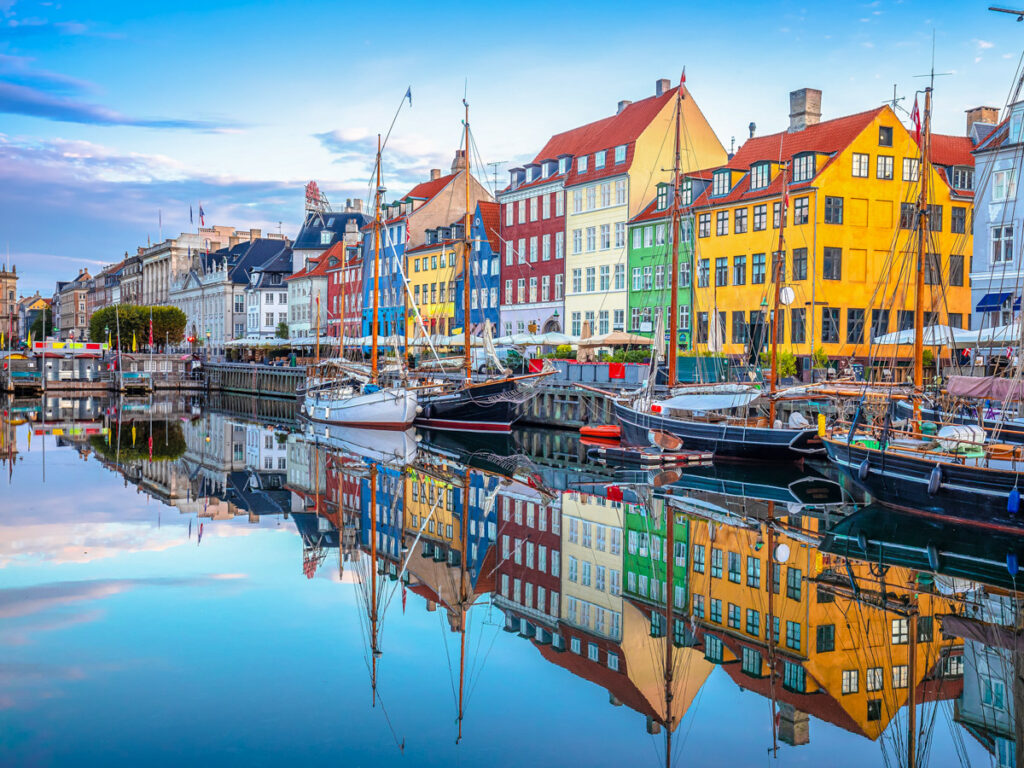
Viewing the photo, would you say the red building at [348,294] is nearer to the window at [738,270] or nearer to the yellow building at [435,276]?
the yellow building at [435,276]

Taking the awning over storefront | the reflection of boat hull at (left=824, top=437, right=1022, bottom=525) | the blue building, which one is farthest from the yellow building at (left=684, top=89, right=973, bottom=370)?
the blue building

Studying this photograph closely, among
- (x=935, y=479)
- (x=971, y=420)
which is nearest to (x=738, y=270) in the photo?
(x=971, y=420)

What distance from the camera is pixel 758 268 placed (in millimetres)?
53719

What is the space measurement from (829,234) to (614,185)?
17.9 m

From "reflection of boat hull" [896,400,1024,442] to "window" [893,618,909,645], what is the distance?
11.1 m

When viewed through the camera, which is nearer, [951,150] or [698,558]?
[698,558]

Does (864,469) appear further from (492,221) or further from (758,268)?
(492,221)

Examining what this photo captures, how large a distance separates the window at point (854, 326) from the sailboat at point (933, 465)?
71.0 ft

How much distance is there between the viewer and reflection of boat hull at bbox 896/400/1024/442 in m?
29.1

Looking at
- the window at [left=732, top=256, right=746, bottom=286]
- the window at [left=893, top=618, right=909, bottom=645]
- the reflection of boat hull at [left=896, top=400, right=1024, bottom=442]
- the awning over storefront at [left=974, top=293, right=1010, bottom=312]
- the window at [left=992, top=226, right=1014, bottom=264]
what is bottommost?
the window at [left=893, top=618, right=909, bottom=645]

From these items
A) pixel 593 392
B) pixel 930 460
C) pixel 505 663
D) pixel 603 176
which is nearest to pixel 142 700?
pixel 505 663

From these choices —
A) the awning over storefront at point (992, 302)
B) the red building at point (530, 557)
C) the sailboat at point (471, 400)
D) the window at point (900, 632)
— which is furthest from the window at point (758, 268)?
the window at point (900, 632)

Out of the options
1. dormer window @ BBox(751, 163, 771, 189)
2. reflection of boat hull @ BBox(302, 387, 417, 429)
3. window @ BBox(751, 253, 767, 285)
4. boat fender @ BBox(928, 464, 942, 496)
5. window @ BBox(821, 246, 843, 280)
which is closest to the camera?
boat fender @ BBox(928, 464, 942, 496)

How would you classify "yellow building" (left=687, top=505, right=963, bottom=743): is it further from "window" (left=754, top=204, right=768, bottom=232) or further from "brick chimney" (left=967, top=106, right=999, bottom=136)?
"brick chimney" (left=967, top=106, right=999, bottom=136)
